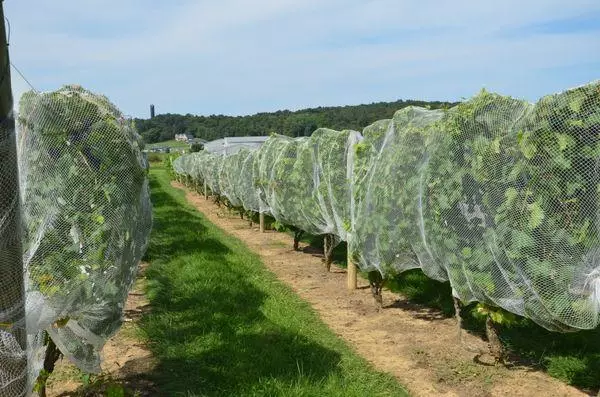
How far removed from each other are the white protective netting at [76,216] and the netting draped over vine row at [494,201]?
2636 millimetres

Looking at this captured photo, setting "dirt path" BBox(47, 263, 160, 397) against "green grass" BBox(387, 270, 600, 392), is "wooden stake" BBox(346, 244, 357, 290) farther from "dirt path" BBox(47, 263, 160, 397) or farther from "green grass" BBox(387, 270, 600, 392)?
"dirt path" BBox(47, 263, 160, 397)

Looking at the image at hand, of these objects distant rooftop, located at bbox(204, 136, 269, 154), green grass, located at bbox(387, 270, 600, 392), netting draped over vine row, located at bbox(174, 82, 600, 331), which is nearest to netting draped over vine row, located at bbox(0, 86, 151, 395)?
netting draped over vine row, located at bbox(174, 82, 600, 331)

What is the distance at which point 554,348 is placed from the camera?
211 inches

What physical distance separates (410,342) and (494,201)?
196 cm

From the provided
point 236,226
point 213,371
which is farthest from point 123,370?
A: point 236,226

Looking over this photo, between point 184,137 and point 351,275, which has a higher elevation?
point 184,137

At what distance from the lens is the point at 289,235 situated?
13766 mm

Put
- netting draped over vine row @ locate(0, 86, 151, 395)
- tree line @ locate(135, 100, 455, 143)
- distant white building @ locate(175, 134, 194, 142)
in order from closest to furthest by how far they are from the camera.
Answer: netting draped over vine row @ locate(0, 86, 151, 395) → tree line @ locate(135, 100, 455, 143) → distant white building @ locate(175, 134, 194, 142)

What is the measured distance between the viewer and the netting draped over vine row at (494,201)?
12.7 ft

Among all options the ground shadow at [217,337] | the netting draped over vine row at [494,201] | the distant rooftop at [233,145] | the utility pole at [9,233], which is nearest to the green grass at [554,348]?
the netting draped over vine row at [494,201]

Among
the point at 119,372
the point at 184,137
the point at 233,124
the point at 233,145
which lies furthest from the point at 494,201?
the point at 184,137

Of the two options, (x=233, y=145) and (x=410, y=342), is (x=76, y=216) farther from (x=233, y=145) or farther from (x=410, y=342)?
(x=233, y=145)

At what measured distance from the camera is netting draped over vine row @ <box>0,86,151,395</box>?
320cm

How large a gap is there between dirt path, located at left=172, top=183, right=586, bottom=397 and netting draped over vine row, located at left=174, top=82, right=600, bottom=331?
61 cm
